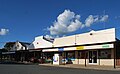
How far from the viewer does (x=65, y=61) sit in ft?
162

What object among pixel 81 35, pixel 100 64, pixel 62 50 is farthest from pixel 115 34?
pixel 62 50

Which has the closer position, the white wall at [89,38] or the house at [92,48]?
the house at [92,48]

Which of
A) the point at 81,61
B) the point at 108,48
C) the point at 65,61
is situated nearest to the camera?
the point at 108,48

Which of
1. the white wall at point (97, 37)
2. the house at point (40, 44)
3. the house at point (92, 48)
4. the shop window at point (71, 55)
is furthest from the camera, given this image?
the house at point (40, 44)

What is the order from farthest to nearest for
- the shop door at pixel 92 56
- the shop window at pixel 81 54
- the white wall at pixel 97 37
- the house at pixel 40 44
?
the house at pixel 40 44 < the shop window at pixel 81 54 < the shop door at pixel 92 56 < the white wall at pixel 97 37

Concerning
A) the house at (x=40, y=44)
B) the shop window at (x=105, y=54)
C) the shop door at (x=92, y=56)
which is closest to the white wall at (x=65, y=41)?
the house at (x=40, y=44)

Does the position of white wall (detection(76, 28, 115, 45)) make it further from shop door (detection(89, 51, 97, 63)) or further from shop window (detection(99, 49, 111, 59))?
shop door (detection(89, 51, 97, 63))

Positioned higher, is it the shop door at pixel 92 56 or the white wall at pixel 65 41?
the white wall at pixel 65 41

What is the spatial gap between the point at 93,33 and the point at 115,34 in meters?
5.62

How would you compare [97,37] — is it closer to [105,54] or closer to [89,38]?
[89,38]

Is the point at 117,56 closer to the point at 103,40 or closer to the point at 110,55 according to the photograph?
the point at 110,55

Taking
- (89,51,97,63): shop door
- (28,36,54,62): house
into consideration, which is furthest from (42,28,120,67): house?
(28,36,54,62): house

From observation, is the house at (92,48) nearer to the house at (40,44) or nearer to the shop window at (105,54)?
the shop window at (105,54)

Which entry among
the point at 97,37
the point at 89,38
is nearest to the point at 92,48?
→ the point at 97,37
